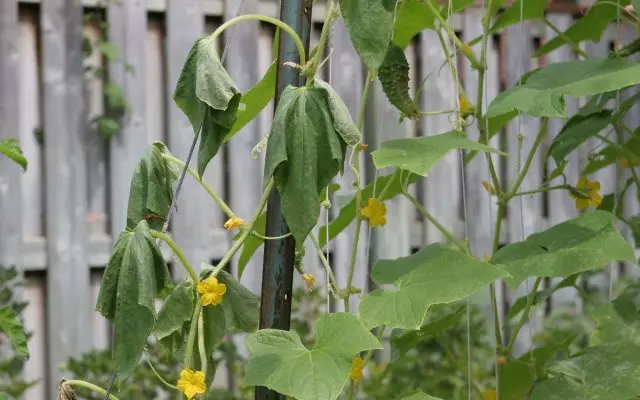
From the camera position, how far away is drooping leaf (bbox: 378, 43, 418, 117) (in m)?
1.10

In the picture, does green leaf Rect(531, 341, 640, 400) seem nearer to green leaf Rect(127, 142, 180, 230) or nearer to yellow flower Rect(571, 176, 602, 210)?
yellow flower Rect(571, 176, 602, 210)

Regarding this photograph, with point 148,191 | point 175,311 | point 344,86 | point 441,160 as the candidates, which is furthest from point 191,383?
point 441,160

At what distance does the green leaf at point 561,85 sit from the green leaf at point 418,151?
0.07 m

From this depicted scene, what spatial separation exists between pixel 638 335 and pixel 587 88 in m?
0.40

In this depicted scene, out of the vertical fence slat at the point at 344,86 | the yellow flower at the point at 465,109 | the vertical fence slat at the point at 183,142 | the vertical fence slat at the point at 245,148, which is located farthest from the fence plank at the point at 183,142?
the yellow flower at the point at 465,109

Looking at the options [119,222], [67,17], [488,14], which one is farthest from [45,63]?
[488,14]

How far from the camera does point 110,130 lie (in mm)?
2855

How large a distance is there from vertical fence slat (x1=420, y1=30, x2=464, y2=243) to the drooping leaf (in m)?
2.26

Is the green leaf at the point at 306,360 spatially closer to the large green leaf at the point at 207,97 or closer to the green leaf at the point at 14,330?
the large green leaf at the point at 207,97

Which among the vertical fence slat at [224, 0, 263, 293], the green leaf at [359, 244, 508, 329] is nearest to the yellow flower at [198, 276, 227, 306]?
the green leaf at [359, 244, 508, 329]

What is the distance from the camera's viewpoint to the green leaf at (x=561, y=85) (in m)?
1.05

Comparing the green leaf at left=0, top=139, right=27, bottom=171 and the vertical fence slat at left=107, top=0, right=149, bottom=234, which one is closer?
the green leaf at left=0, top=139, right=27, bottom=171

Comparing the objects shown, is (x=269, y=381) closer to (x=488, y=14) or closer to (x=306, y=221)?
(x=306, y=221)

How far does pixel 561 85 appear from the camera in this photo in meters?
1.13
